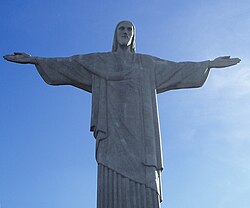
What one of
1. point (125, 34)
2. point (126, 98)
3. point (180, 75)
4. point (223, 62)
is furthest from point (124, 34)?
point (223, 62)

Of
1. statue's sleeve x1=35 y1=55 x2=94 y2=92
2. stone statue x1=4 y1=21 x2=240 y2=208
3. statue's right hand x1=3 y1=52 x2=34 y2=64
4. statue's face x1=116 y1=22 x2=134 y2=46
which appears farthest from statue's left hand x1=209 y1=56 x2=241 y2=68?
statue's right hand x1=3 y1=52 x2=34 y2=64

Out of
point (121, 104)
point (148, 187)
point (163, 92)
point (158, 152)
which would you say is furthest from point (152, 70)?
point (148, 187)

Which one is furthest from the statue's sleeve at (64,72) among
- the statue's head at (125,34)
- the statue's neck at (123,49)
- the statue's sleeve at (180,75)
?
the statue's sleeve at (180,75)

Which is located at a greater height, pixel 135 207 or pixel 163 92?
pixel 163 92

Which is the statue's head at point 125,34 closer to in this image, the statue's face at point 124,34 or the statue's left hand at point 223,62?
the statue's face at point 124,34

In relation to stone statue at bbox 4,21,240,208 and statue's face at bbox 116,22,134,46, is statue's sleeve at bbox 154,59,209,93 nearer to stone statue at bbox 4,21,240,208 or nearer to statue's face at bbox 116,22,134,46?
stone statue at bbox 4,21,240,208

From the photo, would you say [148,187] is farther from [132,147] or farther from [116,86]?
[116,86]
